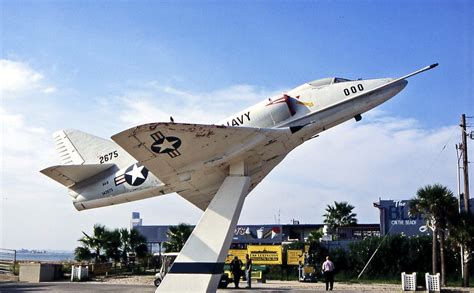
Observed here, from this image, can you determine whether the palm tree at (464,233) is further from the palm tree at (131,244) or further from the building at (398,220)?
the palm tree at (131,244)

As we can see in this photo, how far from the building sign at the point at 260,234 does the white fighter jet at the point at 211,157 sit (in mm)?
34698

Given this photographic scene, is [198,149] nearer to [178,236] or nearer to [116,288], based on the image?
[116,288]

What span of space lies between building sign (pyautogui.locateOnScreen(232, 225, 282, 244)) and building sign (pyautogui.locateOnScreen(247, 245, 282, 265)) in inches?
759

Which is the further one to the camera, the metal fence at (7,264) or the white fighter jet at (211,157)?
the metal fence at (7,264)

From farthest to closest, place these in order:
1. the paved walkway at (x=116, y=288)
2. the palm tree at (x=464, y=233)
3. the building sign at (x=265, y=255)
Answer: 1. the building sign at (x=265, y=255)
2. the palm tree at (x=464, y=233)
3. the paved walkway at (x=116, y=288)

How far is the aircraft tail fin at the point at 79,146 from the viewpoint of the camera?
20016 mm

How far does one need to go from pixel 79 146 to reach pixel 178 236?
21554 mm

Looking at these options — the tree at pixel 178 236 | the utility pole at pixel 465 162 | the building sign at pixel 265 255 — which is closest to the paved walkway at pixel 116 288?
the building sign at pixel 265 255

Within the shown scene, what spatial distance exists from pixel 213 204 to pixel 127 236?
1015 inches

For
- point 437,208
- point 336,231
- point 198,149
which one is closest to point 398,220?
point 336,231

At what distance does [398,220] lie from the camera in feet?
152

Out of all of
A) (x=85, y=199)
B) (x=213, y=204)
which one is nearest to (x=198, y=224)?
(x=213, y=204)

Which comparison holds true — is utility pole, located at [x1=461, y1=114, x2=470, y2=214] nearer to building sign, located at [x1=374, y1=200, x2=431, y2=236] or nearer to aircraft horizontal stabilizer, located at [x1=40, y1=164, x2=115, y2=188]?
building sign, located at [x1=374, y1=200, x2=431, y2=236]

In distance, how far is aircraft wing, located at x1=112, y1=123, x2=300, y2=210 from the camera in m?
15.4
